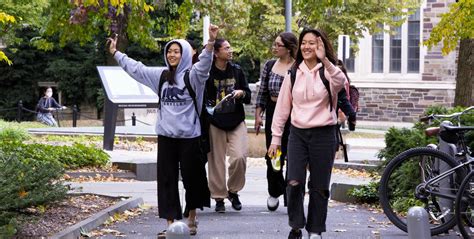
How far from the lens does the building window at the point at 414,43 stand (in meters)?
41.7

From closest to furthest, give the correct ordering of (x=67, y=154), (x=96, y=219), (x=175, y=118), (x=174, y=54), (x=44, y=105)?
(x=175, y=118)
(x=174, y=54)
(x=96, y=219)
(x=67, y=154)
(x=44, y=105)

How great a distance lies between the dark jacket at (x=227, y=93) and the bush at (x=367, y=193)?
1.97m

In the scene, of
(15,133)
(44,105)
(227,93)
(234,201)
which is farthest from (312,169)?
(44,105)

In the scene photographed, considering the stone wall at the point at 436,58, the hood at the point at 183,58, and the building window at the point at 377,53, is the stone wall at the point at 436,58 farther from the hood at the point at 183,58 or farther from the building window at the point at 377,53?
the hood at the point at 183,58

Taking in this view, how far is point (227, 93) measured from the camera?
1123 centimetres

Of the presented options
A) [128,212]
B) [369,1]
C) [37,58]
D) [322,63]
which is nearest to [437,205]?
[322,63]

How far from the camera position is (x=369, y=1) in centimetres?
3906

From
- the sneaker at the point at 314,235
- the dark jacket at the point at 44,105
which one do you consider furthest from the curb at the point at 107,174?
the dark jacket at the point at 44,105

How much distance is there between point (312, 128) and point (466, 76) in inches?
391

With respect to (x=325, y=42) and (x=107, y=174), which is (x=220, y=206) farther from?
(x=107, y=174)

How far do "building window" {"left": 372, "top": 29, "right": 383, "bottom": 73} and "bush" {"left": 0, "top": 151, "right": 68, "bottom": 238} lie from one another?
32.8 m

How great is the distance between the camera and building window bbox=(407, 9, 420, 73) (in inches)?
1642

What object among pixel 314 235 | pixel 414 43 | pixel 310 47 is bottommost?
pixel 314 235

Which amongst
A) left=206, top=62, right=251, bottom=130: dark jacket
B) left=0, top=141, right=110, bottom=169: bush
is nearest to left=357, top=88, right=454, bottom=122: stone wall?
left=0, top=141, right=110, bottom=169: bush
